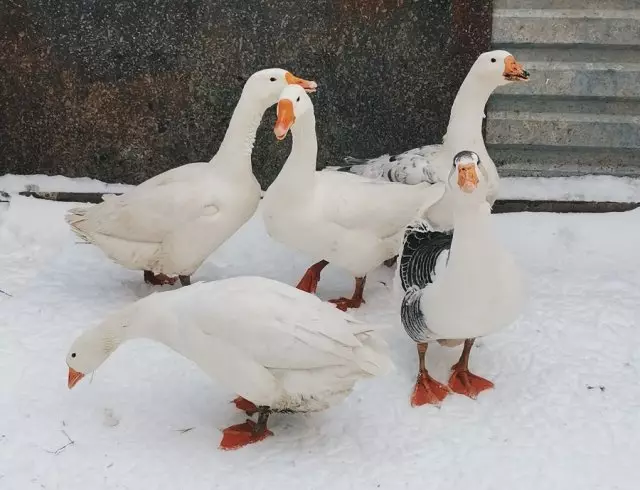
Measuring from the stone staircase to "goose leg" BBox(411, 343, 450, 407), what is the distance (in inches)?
82.1

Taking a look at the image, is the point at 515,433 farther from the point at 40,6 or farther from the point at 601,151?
the point at 40,6

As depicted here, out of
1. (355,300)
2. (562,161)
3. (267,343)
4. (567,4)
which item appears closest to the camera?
(267,343)

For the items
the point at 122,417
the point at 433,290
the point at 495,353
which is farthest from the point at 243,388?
the point at 495,353

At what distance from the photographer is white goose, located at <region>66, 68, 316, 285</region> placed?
12.0ft

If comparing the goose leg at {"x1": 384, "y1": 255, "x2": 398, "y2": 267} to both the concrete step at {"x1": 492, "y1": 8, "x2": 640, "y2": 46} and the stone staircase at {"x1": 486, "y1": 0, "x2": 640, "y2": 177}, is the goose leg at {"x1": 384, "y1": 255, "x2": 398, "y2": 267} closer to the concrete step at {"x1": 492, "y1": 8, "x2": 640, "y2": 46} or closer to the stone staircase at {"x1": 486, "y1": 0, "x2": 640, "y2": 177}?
the stone staircase at {"x1": 486, "y1": 0, "x2": 640, "y2": 177}

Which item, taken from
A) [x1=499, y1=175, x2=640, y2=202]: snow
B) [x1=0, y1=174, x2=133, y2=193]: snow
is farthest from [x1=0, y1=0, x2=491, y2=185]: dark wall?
[x1=499, y1=175, x2=640, y2=202]: snow

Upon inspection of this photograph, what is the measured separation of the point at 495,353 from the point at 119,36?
2883 millimetres

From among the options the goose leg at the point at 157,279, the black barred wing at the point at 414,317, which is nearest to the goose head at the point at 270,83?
the goose leg at the point at 157,279

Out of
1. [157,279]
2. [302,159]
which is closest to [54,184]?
[157,279]

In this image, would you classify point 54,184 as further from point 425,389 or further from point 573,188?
point 573,188

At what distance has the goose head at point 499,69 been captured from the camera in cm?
382

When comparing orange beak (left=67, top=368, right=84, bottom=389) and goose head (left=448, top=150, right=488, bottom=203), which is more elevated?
goose head (left=448, top=150, right=488, bottom=203)

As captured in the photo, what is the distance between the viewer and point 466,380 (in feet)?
10.4

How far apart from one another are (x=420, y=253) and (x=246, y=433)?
1.04 meters
